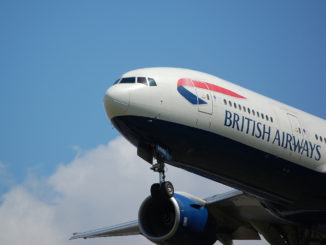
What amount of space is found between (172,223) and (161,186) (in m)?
5.34

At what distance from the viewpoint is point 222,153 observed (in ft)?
68.6

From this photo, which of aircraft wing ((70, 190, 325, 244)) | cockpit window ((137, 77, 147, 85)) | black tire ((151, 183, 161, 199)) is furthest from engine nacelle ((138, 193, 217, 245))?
cockpit window ((137, 77, 147, 85))

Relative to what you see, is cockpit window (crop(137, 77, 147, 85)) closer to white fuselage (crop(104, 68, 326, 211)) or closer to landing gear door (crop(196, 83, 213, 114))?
white fuselage (crop(104, 68, 326, 211))

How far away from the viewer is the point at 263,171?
22.2 meters

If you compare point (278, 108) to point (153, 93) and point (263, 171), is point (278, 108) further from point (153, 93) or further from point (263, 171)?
point (153, 93)

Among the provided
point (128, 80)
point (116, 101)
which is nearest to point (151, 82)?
point (128, 80)

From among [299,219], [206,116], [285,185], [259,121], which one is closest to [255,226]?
[299,219]

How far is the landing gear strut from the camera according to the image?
64.1 feet

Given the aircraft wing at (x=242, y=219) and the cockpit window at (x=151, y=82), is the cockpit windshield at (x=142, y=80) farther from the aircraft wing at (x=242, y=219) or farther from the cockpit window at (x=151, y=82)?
the aircraft wing at (x=242, y=219)

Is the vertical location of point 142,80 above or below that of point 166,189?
above

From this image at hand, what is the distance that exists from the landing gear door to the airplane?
0.04 m

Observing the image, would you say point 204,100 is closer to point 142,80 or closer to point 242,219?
point 142,80

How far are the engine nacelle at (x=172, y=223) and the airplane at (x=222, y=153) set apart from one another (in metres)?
0.04

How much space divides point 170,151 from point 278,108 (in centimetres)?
529
